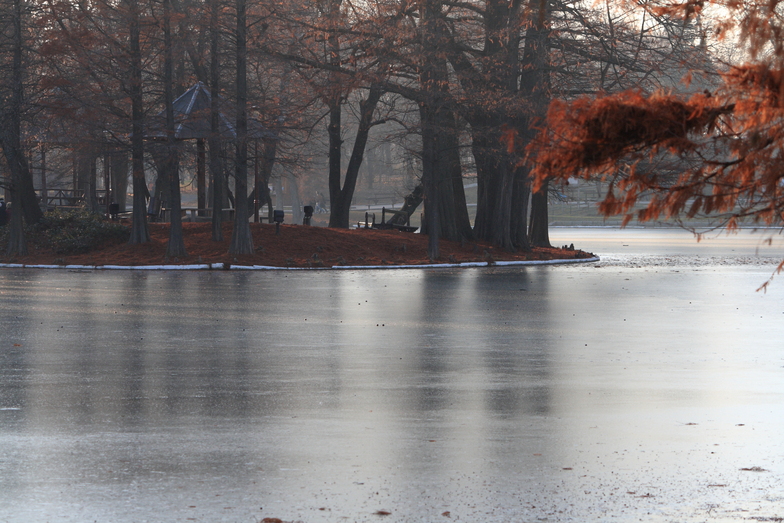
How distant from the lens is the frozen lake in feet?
19.3

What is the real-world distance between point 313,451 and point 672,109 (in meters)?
3.34

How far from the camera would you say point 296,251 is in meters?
30.3

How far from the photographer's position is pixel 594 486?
6.20m

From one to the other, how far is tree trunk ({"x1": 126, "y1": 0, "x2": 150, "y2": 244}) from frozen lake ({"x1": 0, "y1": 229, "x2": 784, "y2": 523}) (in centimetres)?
1286

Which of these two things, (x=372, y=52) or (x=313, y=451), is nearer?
(x=313, y=451)

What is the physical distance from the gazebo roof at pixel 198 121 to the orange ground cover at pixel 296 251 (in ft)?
10.7

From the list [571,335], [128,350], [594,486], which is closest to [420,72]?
[571,335]

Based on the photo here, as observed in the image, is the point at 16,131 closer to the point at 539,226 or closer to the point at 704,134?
the point at 539,226

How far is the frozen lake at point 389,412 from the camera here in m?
5.89

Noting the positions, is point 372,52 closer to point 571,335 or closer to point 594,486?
point 571,335

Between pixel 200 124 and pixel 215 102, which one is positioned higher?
pixel 215 102

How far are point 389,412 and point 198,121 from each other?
2590cm

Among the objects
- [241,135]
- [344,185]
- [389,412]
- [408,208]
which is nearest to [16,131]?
[241,135]

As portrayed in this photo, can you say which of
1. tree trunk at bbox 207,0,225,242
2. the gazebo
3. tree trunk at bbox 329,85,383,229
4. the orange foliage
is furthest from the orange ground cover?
the orange foliage
